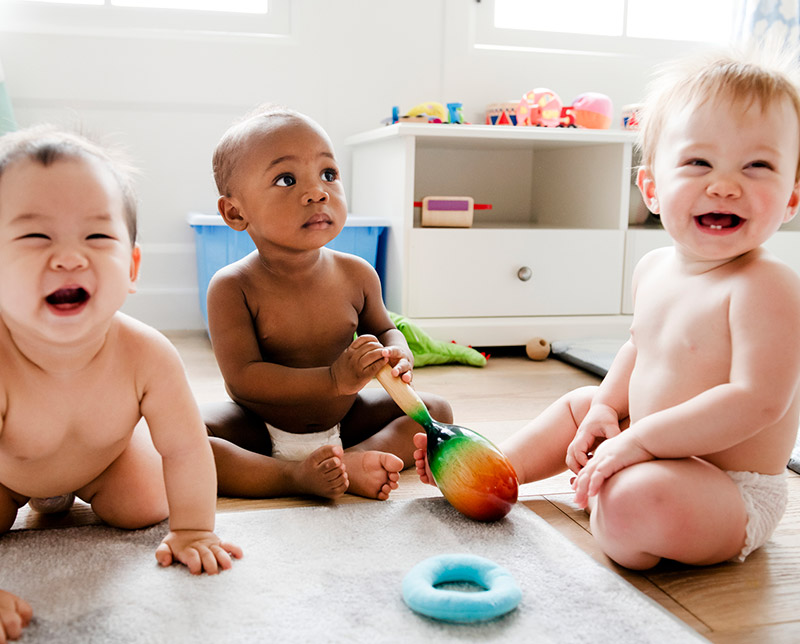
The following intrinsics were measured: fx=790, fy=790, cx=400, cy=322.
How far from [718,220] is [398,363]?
0.38 metres

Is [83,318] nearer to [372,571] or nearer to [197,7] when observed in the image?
[372,571]

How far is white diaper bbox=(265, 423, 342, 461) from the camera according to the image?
40.3 inches

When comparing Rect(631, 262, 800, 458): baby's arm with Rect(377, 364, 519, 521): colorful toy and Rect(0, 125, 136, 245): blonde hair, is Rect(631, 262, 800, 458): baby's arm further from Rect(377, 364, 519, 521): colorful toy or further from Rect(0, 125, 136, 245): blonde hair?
Rect(0, 125, 136, 245): blonde hair

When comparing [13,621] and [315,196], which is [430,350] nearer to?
[315,196]

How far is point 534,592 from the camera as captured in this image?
0.67m

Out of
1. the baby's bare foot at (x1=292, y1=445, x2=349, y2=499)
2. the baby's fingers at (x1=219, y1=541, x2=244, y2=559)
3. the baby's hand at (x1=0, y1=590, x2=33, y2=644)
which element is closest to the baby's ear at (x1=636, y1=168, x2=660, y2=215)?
the baby's bare foot at (x1=292, y1=445, x2=349, y2=499)

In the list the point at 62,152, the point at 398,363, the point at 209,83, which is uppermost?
the point at 209,83

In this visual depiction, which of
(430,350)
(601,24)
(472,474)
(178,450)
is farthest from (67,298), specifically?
(601,24)

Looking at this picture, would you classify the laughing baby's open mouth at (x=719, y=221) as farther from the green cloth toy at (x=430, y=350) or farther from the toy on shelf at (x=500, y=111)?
the toy on shelf at (x=500, y=111)

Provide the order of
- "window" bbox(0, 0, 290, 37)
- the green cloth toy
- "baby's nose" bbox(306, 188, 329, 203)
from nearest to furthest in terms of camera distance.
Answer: "baby's nose" bbox(306, 188, 329, 203), the green cloth toy, "window" bbox(0, 0, 290, 37)

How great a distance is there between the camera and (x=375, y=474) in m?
0.90

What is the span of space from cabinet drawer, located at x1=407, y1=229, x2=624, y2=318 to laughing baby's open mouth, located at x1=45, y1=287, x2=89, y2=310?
111cm

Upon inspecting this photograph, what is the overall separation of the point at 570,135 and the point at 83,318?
4.57 ft

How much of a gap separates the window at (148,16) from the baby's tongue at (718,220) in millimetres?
1589
